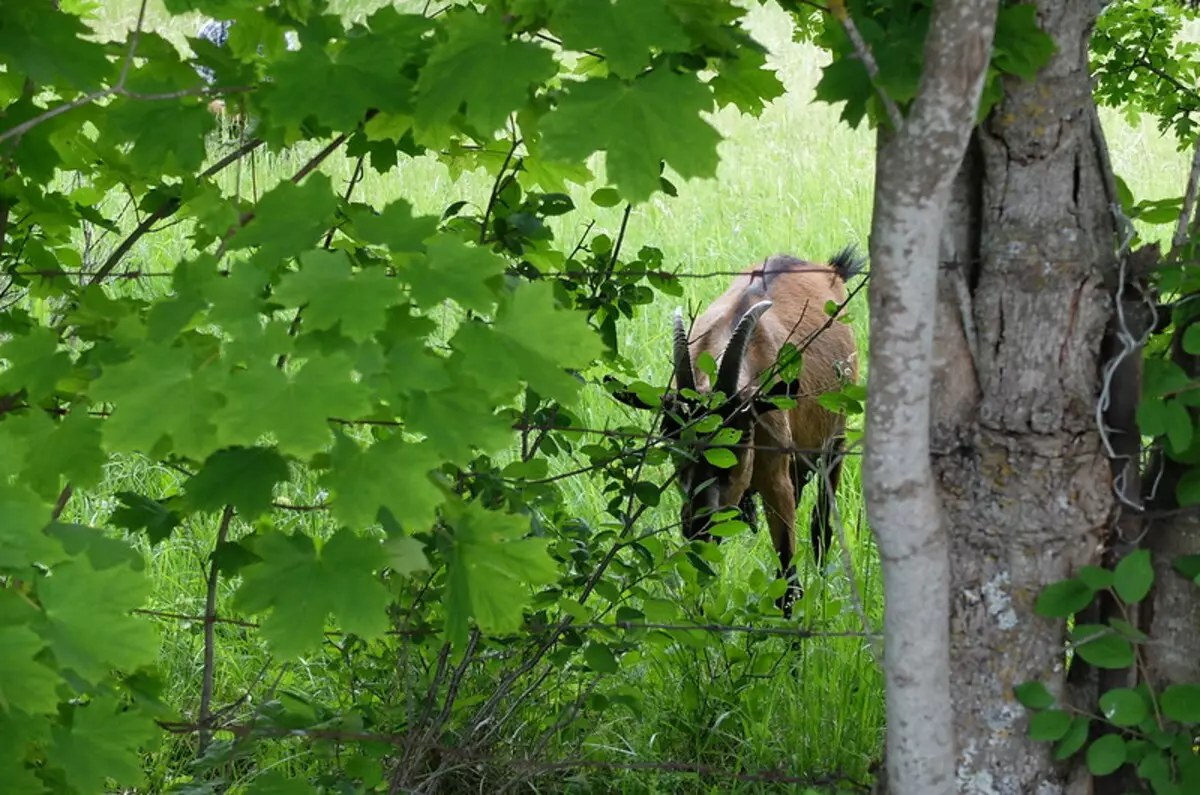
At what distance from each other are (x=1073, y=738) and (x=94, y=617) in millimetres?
1275

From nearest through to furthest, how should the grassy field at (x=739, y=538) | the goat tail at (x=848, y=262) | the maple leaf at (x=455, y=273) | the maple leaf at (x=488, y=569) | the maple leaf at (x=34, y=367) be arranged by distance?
1. the maple leaf at (x=455, y=273)
2. the maple leaf at (x=488, y=569)
3. the maple leaf at (x=34, y=367)
4. the grassy field at (x=739, y=538)
5. the goat tail at (x=848, y=262)

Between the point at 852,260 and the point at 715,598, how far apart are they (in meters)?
2.01

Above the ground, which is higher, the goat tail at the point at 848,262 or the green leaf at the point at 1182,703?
the goat tail at the point at 848,262

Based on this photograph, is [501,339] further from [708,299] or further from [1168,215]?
[708,299]

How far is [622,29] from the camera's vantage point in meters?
1.35

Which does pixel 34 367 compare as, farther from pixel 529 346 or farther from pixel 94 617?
pixel 529 346

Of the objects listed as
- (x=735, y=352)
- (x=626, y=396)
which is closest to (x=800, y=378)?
(x=735, y=352)

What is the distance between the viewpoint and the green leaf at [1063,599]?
1.73 m

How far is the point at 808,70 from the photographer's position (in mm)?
9133

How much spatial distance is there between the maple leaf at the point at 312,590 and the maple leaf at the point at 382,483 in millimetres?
92

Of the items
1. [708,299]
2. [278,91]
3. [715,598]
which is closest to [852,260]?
[708,299]

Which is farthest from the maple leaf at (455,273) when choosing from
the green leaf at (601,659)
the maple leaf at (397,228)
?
the green leaf at (601,659)

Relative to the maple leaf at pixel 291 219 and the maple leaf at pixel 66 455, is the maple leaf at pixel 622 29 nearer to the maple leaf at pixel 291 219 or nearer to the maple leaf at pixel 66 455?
the maple leaf at pixel 291 219

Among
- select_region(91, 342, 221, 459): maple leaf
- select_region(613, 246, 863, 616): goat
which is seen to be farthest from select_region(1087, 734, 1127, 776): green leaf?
select_region(613, 246, 863, 616): goat
